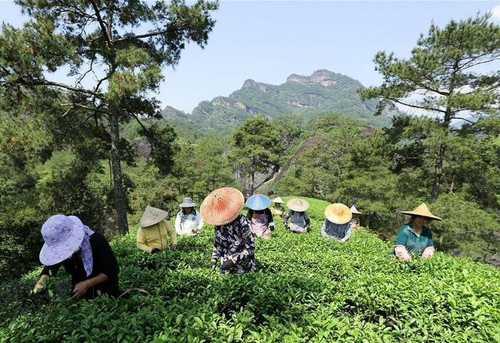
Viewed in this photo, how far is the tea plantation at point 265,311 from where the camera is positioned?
3414 millimetres

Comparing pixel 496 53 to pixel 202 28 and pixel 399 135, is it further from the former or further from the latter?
pixel 202 28

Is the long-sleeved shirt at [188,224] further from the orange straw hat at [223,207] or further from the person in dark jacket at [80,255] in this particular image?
the person in dark jacket at [80,255]

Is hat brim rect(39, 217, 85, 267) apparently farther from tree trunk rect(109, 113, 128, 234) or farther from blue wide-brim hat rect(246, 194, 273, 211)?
tree trunk rect(109, 113, 128, 234)

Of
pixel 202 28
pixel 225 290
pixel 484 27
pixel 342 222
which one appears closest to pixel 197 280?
pixel 225 290

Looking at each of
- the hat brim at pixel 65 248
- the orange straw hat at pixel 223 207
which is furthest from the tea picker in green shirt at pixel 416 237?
the hat brim at pixel 65 248

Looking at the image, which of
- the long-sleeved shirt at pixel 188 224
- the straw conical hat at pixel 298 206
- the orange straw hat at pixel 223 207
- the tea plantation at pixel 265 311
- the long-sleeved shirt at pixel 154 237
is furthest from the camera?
the straw conical hat at pixel 298 206

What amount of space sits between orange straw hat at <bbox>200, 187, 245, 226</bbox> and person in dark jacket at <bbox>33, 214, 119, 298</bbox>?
185 centimetres

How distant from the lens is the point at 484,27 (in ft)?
61.5

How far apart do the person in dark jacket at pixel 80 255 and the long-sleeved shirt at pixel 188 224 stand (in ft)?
18.2

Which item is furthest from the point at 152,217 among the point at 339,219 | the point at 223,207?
the point at 339,219

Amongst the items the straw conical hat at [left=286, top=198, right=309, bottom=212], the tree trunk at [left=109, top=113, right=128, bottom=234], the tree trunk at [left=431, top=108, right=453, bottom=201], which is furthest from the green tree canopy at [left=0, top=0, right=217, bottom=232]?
the tree trunk at [left=431, top=108, right=453, bottom=201]

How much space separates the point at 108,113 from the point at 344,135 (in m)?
29.7

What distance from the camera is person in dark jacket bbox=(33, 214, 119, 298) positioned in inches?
161

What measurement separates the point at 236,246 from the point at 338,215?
6.02m
